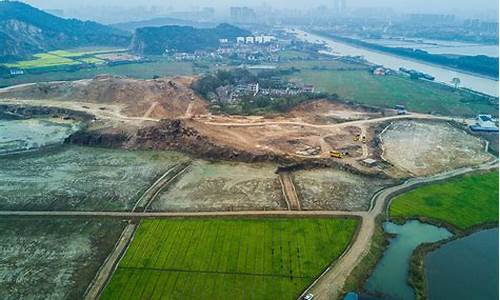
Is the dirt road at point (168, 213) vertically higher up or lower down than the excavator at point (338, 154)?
lower down

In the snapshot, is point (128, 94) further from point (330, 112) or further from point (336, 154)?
point (336, 154)

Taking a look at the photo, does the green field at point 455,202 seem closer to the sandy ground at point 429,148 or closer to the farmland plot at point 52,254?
the sandy ground at point 429,148

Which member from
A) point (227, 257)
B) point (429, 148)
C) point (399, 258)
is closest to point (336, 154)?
point (429, 148)

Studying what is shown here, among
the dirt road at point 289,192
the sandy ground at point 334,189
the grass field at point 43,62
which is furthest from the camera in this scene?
the grass field at point 43,62

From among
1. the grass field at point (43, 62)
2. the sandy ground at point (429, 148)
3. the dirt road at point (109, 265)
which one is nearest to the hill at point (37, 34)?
the grass field at point (43, 62)

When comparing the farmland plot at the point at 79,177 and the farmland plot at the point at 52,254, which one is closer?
the farmland plot at the point at 52,254

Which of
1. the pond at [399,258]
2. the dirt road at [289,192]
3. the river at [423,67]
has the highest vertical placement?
the river at [423,67]

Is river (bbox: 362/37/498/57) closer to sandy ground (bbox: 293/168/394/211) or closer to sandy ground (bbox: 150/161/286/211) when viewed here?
sandy ground (bbox: 293/168/394/211)
